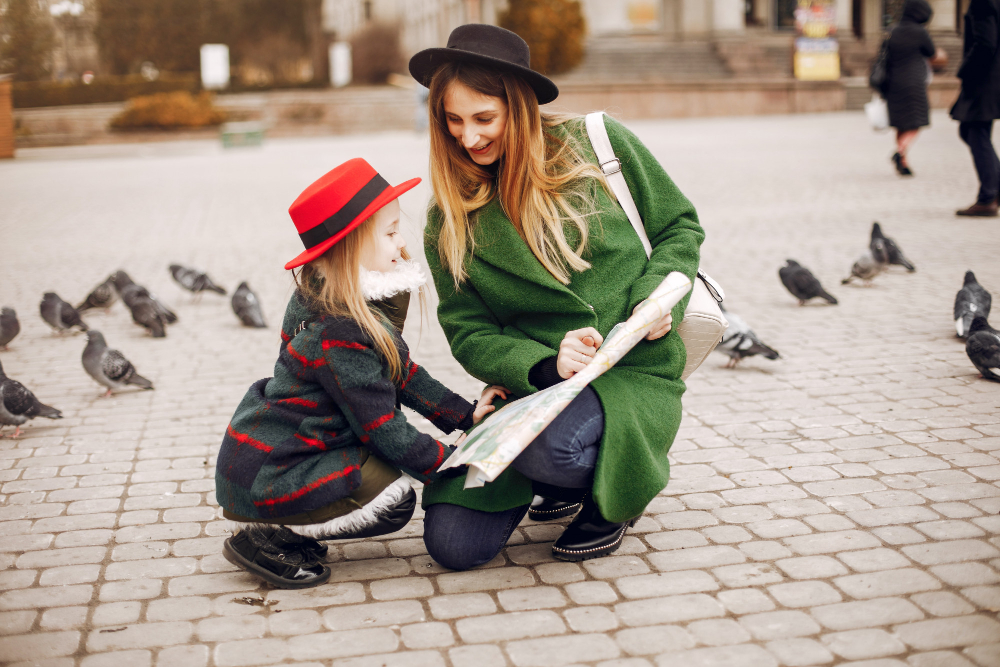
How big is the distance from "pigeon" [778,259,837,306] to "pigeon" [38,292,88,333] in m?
5.20

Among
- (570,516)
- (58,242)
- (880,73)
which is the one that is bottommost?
(570,516)

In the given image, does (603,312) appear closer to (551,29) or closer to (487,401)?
(487,401)

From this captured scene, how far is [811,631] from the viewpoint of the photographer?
259cm

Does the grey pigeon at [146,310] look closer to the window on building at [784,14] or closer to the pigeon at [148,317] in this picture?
the pigeon at [148,317]

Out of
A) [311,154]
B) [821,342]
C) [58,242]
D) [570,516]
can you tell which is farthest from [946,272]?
[311,154]

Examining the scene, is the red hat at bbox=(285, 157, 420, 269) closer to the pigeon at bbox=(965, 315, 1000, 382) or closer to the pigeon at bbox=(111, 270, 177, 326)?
the pigeon at bbox=(965, 315, 1000, 382)

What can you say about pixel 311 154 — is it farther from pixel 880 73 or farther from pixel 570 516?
pixel 570 516

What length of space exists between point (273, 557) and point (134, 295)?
4.50 meters

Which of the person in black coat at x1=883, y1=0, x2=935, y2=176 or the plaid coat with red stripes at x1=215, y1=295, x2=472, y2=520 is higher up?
the person in black coat at x1=883, y1=0, x2=935, y2=176

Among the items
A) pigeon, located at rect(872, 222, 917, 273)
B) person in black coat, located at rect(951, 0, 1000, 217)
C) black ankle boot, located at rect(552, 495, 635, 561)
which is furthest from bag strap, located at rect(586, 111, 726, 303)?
person in black coat, located at rect(951, 0, 1000, 217)

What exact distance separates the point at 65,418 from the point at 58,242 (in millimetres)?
6847

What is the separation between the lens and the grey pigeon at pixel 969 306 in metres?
5.59

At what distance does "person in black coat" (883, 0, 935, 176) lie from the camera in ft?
42.3

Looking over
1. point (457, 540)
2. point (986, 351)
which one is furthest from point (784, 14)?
point (457, 540)
